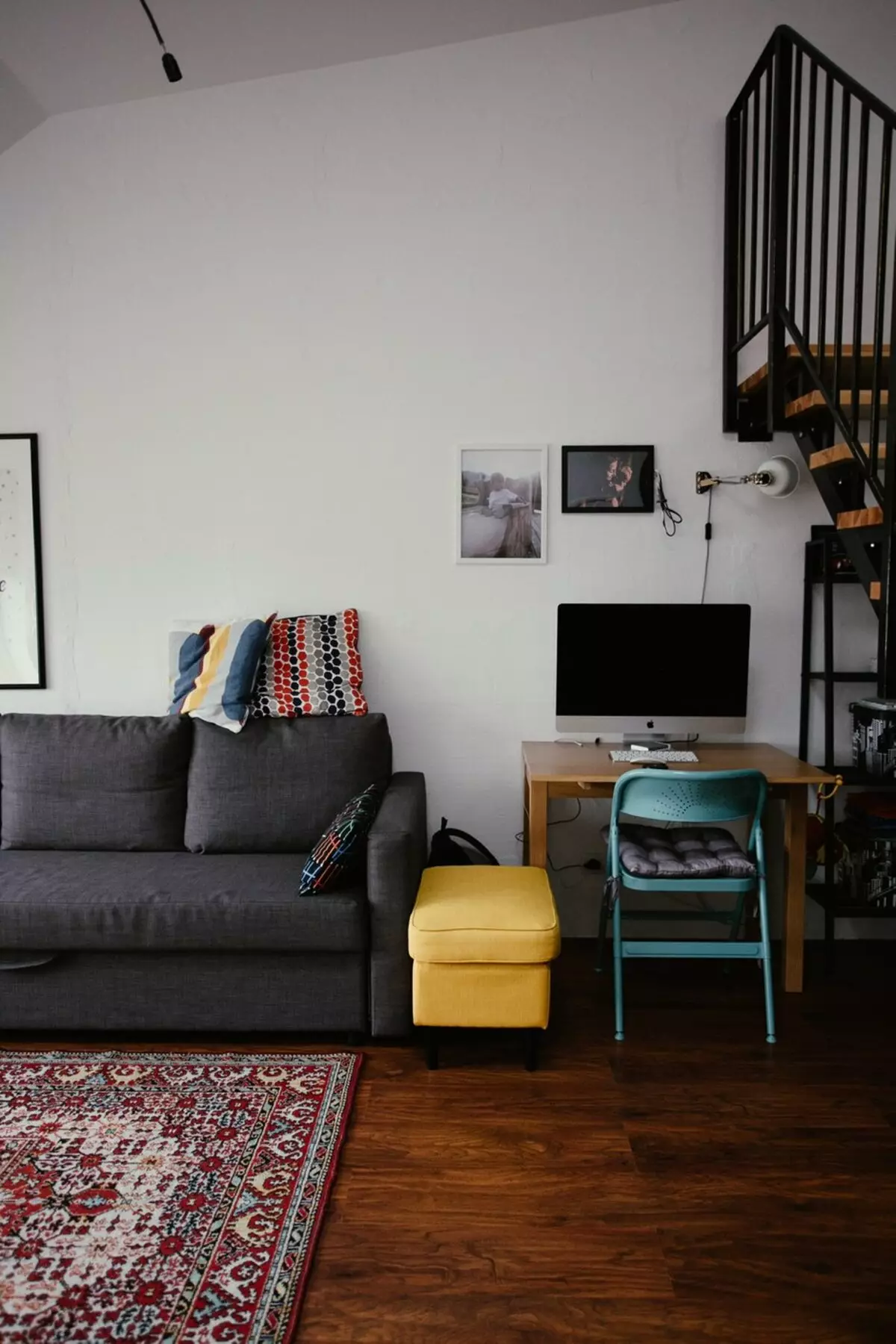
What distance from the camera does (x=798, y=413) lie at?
285 cm

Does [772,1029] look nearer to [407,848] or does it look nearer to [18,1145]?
[407,848]

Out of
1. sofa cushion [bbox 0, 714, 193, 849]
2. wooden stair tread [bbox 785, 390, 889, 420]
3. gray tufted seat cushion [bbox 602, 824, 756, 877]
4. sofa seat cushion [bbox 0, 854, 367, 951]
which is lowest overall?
sofa seat cushion [bbox 0, 854, 367, 951]

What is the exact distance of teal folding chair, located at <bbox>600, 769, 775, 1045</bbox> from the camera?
2.55 metres

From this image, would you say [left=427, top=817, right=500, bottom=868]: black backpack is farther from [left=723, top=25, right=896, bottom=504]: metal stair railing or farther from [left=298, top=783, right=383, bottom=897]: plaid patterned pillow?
[left=723, top=25, right=896, bottom=504]: metal stair railing

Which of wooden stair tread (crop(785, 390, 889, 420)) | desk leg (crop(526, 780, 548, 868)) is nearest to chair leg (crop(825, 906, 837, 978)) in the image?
desk leg (crop(526, 780, 548, 868))

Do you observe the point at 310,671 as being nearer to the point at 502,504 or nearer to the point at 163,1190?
the point at 502,504

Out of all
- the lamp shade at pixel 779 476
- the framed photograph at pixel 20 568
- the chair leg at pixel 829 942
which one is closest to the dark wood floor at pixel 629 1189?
the chair leg at pixel 829 942

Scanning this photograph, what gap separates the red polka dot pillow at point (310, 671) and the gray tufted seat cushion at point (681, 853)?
1.05 m

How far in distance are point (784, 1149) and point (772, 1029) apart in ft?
1.80

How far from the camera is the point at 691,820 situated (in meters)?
2.58

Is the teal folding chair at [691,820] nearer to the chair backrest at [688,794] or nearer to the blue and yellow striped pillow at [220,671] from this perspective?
the chair backrest at [688,794]

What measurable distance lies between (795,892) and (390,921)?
4.41 ft

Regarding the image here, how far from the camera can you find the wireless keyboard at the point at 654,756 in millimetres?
2979

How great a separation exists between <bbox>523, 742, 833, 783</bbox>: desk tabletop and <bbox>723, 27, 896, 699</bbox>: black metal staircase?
1.86 ft
